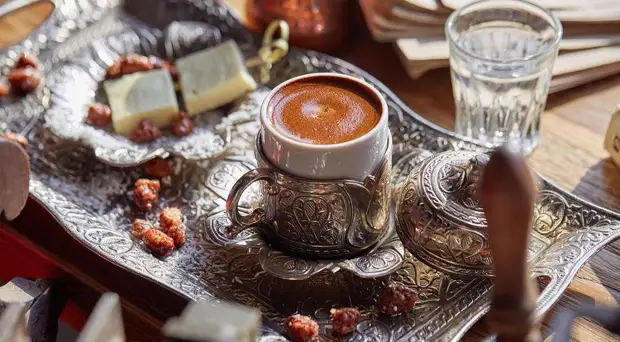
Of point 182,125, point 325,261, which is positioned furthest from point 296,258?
point 182,125

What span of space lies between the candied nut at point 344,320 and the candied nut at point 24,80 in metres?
0.49

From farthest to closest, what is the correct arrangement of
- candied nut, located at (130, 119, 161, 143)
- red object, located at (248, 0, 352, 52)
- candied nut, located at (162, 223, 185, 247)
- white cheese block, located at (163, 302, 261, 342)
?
red object, located at (248, 0, 352, 52)
candied nut, located at (130, 119, 161, 143)
candied nut, located at (162, 223, 185, 247)
white cheese block, located at (163, 302, 261, 342)

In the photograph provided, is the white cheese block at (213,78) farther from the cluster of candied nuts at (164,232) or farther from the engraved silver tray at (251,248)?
the cluster of candied nuts at (164,232)

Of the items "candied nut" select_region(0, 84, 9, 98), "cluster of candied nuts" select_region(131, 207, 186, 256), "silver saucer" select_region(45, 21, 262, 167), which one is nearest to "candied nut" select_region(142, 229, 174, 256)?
"cluster of candied nuts" select_region(131, 207, 186, 256)

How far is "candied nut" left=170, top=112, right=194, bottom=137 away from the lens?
945 millimetres

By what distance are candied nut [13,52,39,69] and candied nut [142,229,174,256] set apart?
1.09ft

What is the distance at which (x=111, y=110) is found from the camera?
3.17ft

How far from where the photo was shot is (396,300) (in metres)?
0.73

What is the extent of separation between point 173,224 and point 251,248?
0.09m

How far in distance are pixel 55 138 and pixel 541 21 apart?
22.2 inches

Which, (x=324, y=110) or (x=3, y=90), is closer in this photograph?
(x=324, y=110)

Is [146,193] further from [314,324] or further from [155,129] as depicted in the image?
[314,324]

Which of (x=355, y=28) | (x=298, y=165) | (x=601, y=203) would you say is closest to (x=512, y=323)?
(x=298, y=165)

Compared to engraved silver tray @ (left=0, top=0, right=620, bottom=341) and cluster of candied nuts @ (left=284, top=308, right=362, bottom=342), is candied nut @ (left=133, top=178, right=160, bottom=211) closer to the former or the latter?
engraved silver tray @ (left=0, top=0, right=620, bottom=341)
